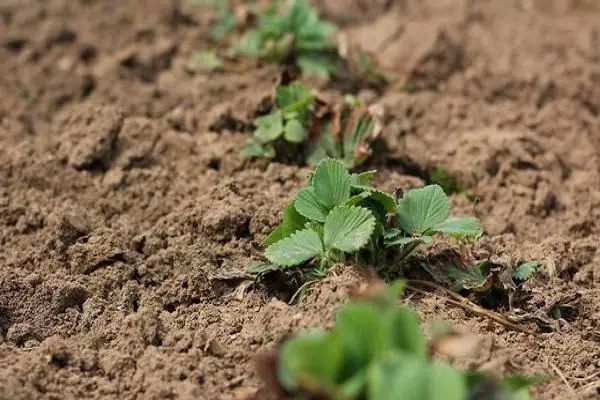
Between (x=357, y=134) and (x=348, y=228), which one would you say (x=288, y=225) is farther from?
(x=357, y=134)

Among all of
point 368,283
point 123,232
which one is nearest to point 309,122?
point 123,232

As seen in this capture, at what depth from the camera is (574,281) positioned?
2.60m

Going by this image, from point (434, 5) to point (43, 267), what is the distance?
92.3 inches

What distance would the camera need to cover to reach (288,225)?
7.97ft

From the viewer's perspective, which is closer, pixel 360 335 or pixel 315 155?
pixel 360 335

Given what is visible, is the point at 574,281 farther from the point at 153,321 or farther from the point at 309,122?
the point at 153,321

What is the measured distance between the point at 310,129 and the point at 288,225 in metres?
0.66

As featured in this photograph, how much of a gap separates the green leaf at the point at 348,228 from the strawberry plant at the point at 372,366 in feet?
1.39

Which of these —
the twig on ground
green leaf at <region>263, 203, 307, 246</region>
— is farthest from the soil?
green leaf at <region>263, 203, 307, 246</region>

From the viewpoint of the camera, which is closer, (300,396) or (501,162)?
(300,396)

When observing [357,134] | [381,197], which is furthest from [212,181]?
[381,197]

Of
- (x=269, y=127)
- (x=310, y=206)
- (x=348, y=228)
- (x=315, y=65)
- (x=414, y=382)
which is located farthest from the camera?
(x=315, y=65)

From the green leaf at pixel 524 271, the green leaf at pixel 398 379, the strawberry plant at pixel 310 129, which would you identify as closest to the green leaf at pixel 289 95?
the strawberry plant at pixel 310 129

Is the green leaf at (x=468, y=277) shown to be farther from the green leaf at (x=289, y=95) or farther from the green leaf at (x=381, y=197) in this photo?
the green leaf at (x=289, y=95)
